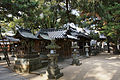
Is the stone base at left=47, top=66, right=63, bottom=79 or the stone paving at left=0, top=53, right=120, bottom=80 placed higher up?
the stone base at left=47, top=66, right=63, bottom=79

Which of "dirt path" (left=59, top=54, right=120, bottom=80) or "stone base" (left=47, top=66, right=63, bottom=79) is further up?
"stone base" (left=47, top=66, right=63, bottom=79)

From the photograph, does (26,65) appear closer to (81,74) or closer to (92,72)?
(81,74)

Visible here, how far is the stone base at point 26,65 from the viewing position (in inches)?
333

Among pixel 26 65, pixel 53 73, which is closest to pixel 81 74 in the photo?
pixel 53 73

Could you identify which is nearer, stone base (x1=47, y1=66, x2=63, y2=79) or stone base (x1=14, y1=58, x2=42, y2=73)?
stone base (x1=47, y1=66, x2=63, y2=79)

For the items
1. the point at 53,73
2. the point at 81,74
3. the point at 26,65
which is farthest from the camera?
the point at 26,65

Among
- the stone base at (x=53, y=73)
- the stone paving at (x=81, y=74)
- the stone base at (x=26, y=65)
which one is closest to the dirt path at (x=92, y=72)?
the stone paving at (x=81, y=74)

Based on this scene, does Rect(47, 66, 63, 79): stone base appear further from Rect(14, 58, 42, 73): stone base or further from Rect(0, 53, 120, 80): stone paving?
Rect(14, 58, 42, 73): stone base

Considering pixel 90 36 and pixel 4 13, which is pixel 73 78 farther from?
pixel 90 36

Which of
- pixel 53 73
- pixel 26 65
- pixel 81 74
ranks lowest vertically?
pixel 81 74

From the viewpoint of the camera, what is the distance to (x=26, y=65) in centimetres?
852

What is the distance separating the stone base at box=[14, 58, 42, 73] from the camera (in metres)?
8.47

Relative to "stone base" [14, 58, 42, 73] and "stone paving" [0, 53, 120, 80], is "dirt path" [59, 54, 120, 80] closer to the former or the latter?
"stone paving" [0, 53, 120, 80]

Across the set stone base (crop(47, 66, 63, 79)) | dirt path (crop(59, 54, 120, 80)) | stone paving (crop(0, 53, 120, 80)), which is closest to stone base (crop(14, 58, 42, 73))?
stone paving (crop(0, 53, 120, 80))
